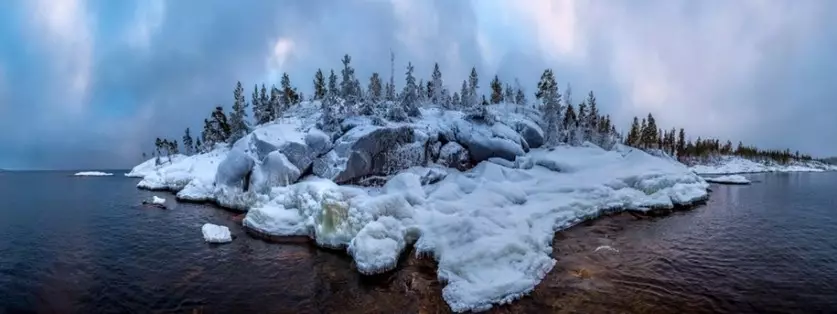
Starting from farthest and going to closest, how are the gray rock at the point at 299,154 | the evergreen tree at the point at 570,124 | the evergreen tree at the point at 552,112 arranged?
the evergreen tree at the point at 570,124, the evergreen tree at the point at 552,112, the gray rock at the point at 299,154

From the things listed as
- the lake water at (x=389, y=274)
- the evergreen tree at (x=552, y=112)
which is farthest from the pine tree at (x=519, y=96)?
the lake water at (x=389, y=274)

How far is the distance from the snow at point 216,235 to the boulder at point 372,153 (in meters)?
11.4

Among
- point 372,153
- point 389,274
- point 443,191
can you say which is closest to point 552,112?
point 372,153

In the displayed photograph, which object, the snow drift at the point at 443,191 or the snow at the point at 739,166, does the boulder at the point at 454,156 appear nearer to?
the snow drift at the point at 443,191

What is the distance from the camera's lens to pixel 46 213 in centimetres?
4034

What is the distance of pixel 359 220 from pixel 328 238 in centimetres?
239

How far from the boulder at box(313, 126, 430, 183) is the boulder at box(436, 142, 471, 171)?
216cm

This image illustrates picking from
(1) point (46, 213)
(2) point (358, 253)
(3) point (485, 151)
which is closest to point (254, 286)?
(2) point (358, 253)

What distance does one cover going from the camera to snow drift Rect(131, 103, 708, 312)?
59.9ft

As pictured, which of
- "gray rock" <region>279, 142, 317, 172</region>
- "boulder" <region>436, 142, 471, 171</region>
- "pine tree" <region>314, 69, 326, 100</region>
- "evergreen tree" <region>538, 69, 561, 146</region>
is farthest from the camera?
"pine tree" <region>314, 69, 326, 100</region>

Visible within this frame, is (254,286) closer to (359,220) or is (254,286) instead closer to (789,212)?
(359,220)

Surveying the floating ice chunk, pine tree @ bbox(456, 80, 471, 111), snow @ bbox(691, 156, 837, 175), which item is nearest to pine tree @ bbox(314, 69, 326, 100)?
pine tree @ bbox(456, 80, 471, 111)

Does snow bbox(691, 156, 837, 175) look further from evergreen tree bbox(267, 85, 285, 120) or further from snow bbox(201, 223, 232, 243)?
snow bbox(201, 223, 232, 243)

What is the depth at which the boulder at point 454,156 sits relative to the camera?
42375 millimetres
